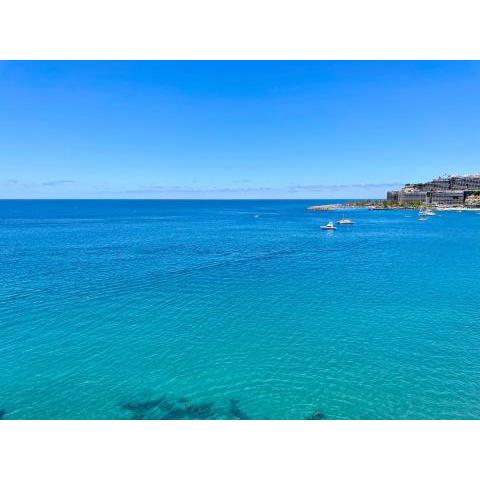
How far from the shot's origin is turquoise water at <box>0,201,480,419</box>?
42.2ft

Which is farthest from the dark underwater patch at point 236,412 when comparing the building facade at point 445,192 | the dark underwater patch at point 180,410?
the building facade at point 445,192

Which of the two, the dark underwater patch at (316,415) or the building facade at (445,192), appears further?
the building facade at (445,192)

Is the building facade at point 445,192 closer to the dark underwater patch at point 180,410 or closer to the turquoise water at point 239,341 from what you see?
the turquoise water at point 239,341

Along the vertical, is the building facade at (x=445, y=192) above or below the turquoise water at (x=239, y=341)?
above

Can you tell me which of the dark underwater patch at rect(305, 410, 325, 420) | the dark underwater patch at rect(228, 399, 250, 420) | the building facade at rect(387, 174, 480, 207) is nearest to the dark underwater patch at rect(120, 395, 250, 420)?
the dark underwater patch at rect(228, 399, 250, 420)

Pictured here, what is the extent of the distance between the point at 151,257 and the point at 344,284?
23915mm

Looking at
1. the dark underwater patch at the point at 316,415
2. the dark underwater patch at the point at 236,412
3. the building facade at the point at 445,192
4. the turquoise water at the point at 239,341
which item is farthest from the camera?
the building facade at the point at 445,192

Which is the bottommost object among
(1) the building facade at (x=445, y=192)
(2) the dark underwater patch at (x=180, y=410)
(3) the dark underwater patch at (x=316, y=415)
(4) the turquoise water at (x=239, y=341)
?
(3) the dark underwater patch at (x=316, y=415)

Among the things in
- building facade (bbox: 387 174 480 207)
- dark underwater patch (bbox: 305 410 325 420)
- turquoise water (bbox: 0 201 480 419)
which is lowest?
dark underwater patch (bbox: 305 410 325 420)

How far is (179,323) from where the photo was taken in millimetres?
20297

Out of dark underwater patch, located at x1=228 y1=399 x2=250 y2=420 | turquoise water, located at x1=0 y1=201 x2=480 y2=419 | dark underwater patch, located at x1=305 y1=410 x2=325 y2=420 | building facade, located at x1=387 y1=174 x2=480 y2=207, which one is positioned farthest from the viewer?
building facade, located at x1=387 y1=174 x2=480 y2=207

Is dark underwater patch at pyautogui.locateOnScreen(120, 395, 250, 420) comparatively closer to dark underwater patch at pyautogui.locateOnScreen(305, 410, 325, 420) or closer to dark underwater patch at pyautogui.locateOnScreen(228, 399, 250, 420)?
dark underwater patch at pyautogui.locateOnScreen(228, 399, 250, 420)

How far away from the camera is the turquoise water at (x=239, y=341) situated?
12.9 metres
